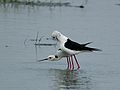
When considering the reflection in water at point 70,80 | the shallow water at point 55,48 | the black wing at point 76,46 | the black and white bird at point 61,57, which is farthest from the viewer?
the black and white bird at point 61,57

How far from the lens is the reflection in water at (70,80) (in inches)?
454

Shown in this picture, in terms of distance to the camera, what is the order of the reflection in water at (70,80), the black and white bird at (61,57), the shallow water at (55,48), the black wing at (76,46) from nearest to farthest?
the reflection in water at (70,80), the shallow water at (55,48), the black wing at (76,46), the black and white bird at (61,57)

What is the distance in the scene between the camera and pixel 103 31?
62.0 feet

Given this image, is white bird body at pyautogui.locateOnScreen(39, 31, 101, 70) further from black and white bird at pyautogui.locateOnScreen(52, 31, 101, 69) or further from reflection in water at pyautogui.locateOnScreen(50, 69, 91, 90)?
reflection in water at pyautogui.locateOnScreen(50, 69, 91, 90)

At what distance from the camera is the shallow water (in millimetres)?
11906

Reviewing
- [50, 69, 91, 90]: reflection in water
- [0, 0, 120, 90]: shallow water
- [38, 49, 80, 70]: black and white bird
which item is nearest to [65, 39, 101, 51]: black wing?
[38, 49, 80, 70]: black and white bird

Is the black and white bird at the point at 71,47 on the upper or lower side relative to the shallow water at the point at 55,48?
upper

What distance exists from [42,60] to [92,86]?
8.31 ft

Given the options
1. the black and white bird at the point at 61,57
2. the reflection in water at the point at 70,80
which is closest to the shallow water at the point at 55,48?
the reflection in water at the point at 70,80

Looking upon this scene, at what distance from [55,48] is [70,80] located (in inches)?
144

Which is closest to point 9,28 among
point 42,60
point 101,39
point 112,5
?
point 101,39

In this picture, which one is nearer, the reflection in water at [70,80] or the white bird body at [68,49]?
the reflection in water at [70,80]

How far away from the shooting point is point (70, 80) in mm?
12281

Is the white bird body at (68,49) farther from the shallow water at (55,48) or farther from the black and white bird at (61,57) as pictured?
the shallow water at (55,48)
